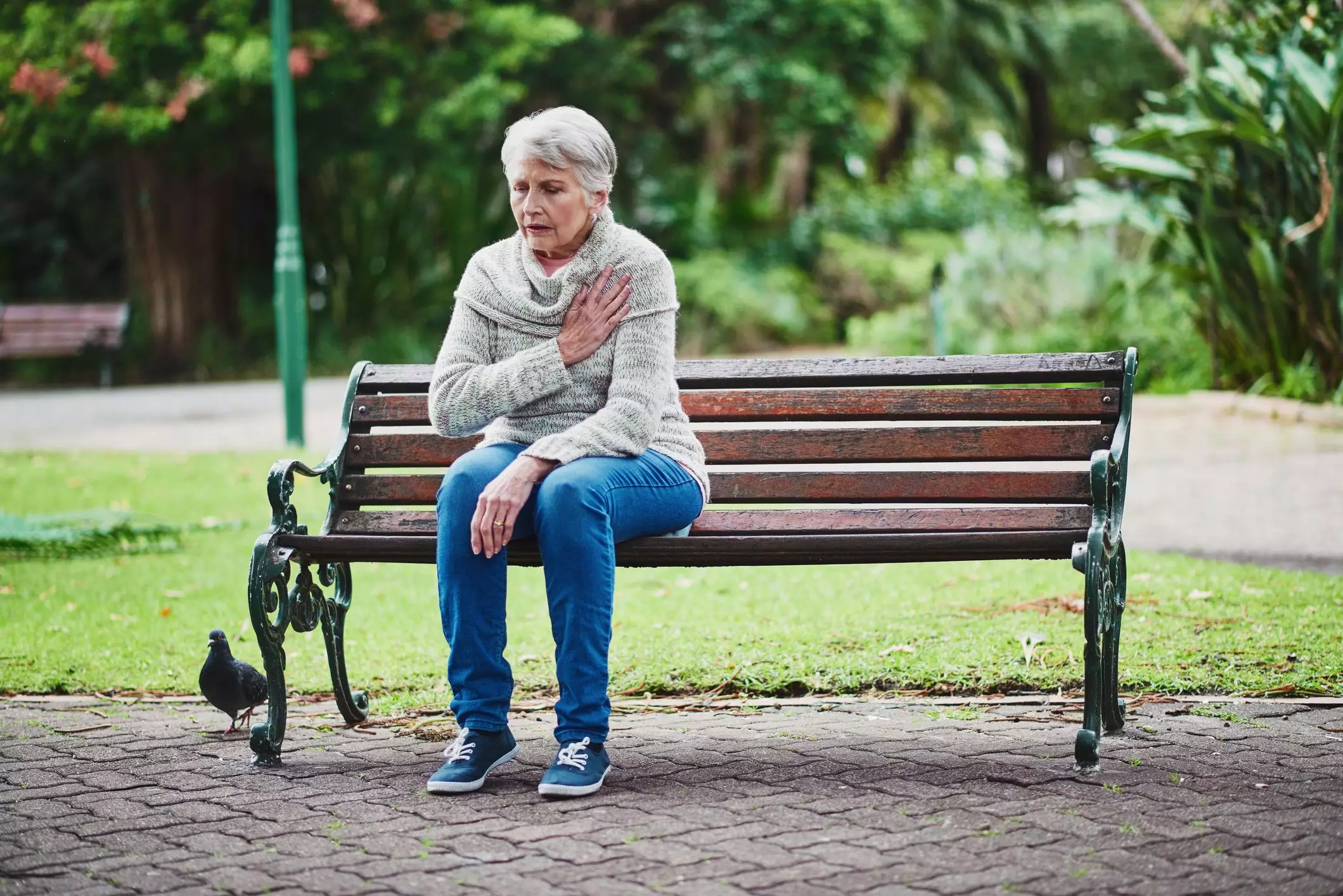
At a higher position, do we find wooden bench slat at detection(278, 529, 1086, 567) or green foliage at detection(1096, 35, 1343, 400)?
green foliage at detection(1096, 35, 1343, 400)

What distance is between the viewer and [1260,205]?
11078 mm

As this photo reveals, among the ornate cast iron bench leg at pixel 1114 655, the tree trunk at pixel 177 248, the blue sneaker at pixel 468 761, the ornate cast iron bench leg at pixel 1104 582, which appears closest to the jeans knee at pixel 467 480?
the blue sneaker at pixel 468 761

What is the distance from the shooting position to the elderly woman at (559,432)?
3.79 m

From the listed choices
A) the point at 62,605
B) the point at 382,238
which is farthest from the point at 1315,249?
the point at 382,238

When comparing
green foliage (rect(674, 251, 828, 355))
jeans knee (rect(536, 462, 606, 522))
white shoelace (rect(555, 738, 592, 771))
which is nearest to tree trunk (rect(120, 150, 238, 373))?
green foliage (rect(674, 251, 828, 355))

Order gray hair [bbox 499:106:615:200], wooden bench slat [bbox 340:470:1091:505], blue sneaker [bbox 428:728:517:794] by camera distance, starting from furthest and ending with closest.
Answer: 1. wooden bench slat [bbox 340:470:1091:505]
2. gray hair [bbox 499:106:615:200]
3. blue sneaker [bbox 428:728:517:794]

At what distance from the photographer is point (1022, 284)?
50.5 feet

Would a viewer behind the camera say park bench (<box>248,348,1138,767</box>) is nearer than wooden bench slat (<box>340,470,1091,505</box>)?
Yes

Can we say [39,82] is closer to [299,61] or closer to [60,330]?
[299,61]

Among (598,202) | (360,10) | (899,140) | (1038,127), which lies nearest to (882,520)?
(598,202)

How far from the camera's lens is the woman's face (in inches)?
158

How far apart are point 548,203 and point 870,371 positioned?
1.01m

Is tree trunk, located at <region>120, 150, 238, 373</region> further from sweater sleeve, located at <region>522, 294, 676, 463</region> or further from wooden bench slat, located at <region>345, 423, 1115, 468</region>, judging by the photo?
sweater sleeve, located at <region>522, 294, 676, 463</region>

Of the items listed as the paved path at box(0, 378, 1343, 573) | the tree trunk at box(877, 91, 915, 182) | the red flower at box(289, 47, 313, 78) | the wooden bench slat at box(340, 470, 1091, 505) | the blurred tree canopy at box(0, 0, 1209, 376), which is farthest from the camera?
the tree trunk at box(877, 91, 915, 182)
